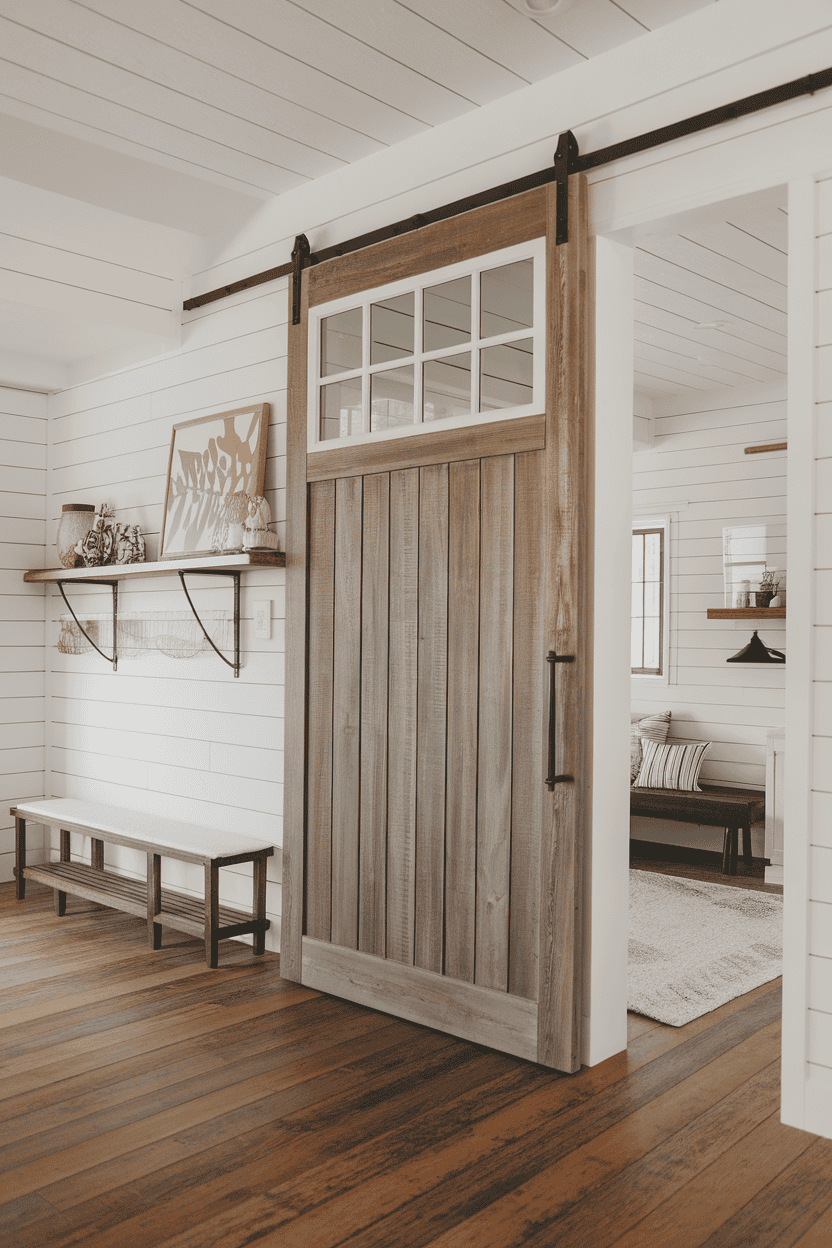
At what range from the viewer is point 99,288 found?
163 inches

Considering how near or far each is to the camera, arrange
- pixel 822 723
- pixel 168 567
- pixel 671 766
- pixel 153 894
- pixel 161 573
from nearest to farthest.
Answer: pixel 822 723 → pixel 153 894 → pixel 168 567 → pixel 161 573 → pixel 671 766

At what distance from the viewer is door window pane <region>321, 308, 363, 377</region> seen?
11.2 ft

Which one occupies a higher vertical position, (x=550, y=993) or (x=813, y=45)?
(x=813, y=45)

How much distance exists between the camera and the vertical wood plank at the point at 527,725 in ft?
9.41

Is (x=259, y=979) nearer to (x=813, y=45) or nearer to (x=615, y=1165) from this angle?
(x=615, y=1165)

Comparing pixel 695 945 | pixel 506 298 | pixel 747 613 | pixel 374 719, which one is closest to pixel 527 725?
pixel 374 719

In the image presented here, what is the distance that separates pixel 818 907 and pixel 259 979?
2.07 m

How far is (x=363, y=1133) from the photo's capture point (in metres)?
2.45

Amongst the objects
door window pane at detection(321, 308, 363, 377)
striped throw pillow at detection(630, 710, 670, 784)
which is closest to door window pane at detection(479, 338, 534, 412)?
door window pane at detection(321, 308, 363, 377)

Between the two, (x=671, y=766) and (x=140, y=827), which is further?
(x=671, y=766)

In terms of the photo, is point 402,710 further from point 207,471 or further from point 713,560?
point 713,560

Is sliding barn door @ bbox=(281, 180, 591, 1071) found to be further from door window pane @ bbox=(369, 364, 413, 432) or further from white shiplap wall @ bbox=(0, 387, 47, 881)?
white shiplap wall @ bbox=(0, 387, 47, 881)

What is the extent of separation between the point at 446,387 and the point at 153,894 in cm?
229

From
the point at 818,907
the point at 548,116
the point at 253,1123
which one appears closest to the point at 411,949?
the point at 253,1123
